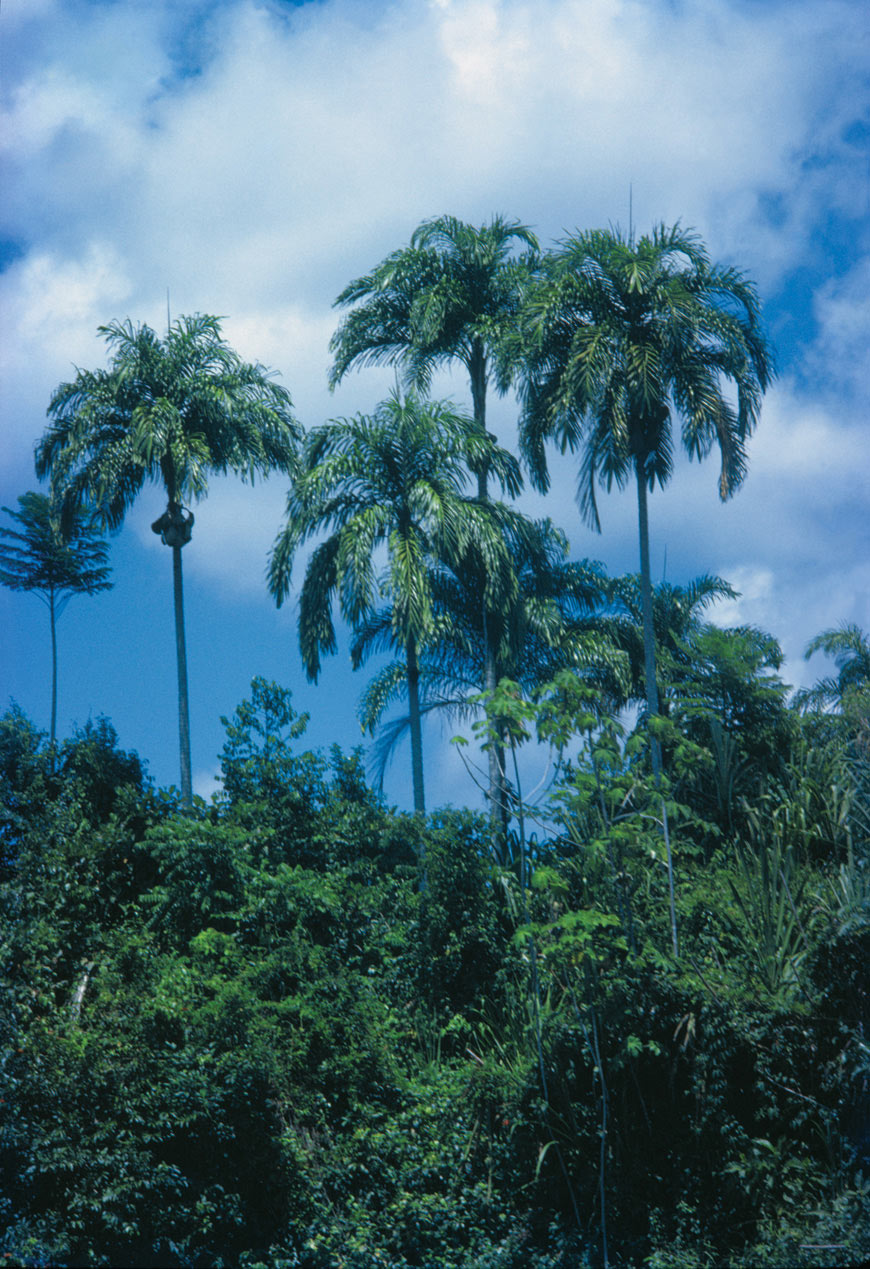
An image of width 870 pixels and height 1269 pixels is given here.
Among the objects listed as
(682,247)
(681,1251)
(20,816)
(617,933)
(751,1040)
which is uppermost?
(682,247)

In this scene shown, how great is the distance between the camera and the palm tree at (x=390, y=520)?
63.6 feet

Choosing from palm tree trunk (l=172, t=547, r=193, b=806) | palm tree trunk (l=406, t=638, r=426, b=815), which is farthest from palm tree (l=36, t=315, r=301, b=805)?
palm tree trunk (l=406, t=638, r=426, b=815)

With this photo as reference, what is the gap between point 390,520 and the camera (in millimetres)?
20141

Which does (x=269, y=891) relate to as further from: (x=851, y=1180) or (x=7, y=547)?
(x=7, y=547)

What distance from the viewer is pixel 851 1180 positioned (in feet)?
35.1

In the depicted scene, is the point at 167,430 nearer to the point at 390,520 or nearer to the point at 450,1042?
the point at 390,520

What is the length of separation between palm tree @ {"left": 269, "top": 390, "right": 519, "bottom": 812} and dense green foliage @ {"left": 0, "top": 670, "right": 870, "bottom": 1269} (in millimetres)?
5628

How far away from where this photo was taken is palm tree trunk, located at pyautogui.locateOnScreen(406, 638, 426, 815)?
65.1 feet

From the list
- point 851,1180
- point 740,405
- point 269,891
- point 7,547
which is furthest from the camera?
point 7,547

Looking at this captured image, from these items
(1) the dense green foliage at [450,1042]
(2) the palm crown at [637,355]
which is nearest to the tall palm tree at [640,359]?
(2) the palm crown at [637,355]

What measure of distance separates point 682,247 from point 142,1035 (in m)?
15.5

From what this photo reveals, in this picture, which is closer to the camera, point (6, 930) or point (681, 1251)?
point (681, 1251)

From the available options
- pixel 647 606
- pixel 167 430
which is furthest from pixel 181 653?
pixel 647 606

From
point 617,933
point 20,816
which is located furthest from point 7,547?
point 617,933
